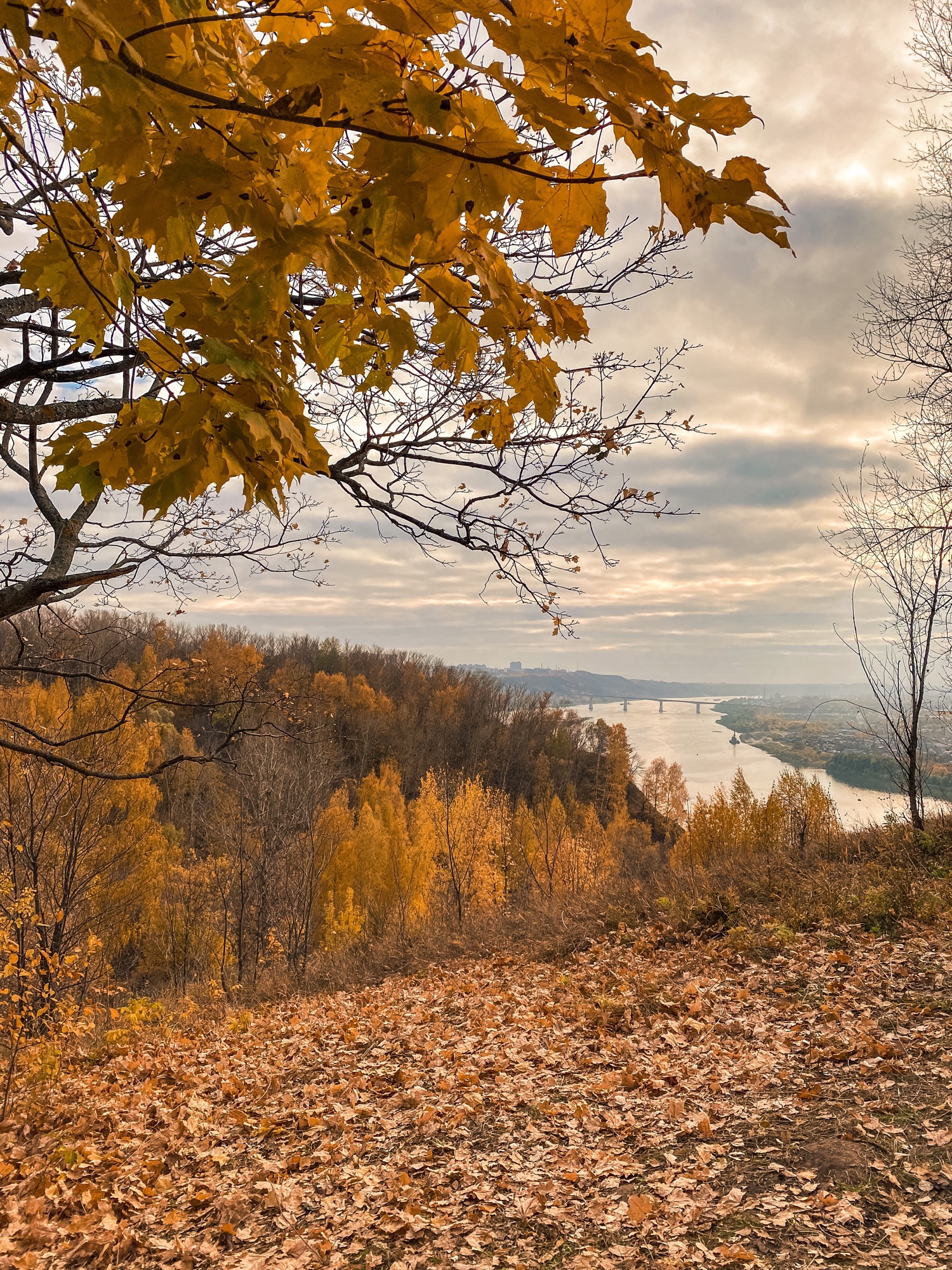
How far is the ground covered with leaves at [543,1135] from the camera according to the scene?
3018 mm

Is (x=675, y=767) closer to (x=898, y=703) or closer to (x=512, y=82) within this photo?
(x=898, y=703)

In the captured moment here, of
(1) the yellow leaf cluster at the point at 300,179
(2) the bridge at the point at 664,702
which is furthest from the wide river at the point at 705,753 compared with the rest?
(1) the yellow leaf cluster at the point at 300,179

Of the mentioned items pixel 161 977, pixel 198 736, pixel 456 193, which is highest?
pixel 456 193

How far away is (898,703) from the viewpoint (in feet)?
31.5

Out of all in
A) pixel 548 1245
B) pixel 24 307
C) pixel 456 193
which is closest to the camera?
pixel 456 193

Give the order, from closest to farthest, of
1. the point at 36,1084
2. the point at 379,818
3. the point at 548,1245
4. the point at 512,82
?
1. the point at 512,82
2. the point at 548,1245
3. the point at 36,1084
4. the point at 379,818

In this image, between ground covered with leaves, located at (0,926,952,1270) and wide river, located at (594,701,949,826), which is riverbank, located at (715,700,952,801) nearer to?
wide river, located at (594,701,949,826)

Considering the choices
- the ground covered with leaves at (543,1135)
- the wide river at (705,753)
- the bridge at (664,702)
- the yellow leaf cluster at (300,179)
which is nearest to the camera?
the yellow leaf cluster at (300,179)

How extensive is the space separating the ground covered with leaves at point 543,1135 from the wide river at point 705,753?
7637 mm

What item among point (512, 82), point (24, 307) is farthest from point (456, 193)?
point (24, 307)

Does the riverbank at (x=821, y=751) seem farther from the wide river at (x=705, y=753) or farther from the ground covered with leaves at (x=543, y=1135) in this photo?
the ground covered with leaves at (x=543, y=1135)

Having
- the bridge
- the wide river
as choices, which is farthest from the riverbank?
the bridge

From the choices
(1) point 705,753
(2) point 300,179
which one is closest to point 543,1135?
(2) point 300,179

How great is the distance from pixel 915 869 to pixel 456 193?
10.6 metres
